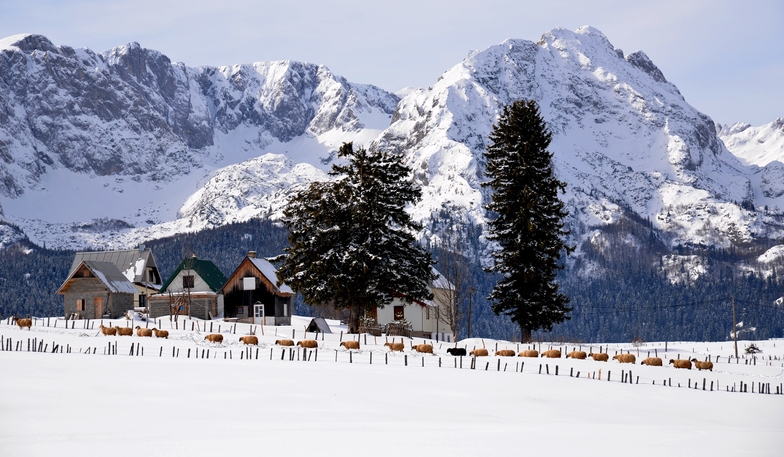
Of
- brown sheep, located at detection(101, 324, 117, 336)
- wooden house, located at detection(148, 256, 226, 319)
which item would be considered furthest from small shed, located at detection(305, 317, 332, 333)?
brown sheep, located at detection(101, 324, 117, 336)

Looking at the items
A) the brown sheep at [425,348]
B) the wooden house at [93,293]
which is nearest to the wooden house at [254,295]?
the wooden house at [93,293]

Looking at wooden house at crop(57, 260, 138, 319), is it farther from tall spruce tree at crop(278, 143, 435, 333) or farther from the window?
tall spruce tree at crop(278, 143, 435, 333)

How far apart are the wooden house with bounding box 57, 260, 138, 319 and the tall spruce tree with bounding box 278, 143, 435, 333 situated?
36433 millimetres

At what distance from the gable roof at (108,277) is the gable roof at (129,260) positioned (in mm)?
5208

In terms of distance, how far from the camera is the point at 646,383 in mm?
54375

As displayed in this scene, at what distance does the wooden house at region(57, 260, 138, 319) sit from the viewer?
360ft

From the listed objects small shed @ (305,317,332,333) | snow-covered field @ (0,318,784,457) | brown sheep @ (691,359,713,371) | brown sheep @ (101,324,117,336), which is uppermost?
small shed @ (305,317,332,333)

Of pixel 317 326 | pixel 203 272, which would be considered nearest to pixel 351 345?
pixel 317 326

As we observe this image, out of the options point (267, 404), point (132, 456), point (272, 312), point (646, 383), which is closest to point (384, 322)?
point (272, 312)

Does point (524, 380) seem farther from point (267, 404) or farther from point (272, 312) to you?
point (272, 312)

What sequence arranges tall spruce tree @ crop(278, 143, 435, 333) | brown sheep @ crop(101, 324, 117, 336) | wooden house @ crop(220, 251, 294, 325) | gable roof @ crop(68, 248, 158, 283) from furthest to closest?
gable roof @ crop(68, 248, 158, 283) < wooden house @ crop(220, 251, 294, 325) < tall spruce tree @ crop(278, 143, 435, 333) < brown sheep @ crop(101, 324, 117, 336)

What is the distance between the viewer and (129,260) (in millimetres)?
123688

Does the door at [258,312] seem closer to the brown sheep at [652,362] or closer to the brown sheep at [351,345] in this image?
the brown sheep at [351,345]

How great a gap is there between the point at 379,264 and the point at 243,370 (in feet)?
108
